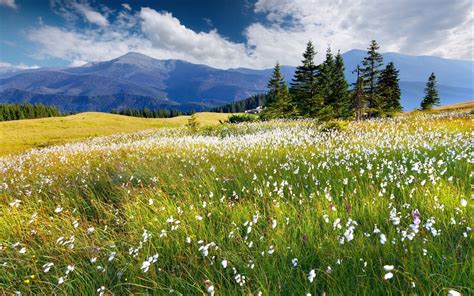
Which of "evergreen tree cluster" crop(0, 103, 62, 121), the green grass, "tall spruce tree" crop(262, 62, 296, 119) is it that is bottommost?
the green grass

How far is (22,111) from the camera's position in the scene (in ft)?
392

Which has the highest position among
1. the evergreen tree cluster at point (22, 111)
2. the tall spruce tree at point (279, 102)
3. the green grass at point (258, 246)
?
the evergreen tree cluster at point (22, 111)

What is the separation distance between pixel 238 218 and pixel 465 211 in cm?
274

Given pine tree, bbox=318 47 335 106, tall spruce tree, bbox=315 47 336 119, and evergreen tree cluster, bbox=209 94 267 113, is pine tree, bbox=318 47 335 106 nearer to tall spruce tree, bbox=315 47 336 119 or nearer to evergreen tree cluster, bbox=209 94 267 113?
tall spruce tree, bbox=315 47 336 119

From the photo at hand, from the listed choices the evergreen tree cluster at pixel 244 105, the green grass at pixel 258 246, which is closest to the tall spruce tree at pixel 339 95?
the green grass at pixel 258 246

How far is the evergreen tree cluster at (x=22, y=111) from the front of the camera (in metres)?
114

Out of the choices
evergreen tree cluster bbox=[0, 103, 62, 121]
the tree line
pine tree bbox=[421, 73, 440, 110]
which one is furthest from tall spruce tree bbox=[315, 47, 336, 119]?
evergreen tree cluster bbox=[0, 103, 62, 121]

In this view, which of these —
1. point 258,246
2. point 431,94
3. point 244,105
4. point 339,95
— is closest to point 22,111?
point 244,105

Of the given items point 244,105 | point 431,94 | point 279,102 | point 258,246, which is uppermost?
point 244,105

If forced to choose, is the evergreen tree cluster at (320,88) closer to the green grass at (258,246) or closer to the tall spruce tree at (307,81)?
the tall spruce tree at (307,81)

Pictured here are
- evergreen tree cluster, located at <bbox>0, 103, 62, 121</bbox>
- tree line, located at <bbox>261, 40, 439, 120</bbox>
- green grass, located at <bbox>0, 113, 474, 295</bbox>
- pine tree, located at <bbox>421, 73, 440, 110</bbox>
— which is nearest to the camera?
green grass, located at <bbox>0, 113, 474, 295</bbox>

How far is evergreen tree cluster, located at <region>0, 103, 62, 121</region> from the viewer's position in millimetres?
114375

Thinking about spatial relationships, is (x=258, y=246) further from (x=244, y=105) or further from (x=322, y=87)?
(x=244, y=105)

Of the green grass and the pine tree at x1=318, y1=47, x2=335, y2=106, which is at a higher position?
the pine tree at x1=318, y1=47, x2=335, y2=106
